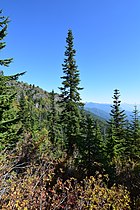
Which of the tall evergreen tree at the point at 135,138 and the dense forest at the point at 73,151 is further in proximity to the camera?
the tall evergreen tree at the point at 135,138

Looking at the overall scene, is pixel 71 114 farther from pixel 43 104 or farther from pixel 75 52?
pixel 43 104

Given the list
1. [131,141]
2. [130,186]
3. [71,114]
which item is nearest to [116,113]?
[131,141]

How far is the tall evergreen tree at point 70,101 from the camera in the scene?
27.9 metres

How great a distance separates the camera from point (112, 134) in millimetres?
25094

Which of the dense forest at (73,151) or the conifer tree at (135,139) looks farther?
the conifer tree at (135,139)

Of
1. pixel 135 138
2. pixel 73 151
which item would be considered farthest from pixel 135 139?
pixel 73 151

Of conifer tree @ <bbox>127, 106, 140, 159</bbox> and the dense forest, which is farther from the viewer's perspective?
conifer tree @ <bbox>127, 106, 140, 159</bbox>

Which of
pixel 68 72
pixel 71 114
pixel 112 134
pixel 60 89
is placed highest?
pixel 68 72

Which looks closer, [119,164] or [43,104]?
[119,164]

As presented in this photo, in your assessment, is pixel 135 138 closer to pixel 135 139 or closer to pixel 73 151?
pixel 135 139

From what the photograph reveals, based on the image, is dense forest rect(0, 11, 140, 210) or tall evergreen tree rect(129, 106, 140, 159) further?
tall evergreen tree rect(129, 106, 140, 159)

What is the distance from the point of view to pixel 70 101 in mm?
28219

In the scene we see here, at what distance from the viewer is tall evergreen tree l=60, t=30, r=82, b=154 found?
27.9 m

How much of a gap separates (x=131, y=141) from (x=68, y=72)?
1263 cm
